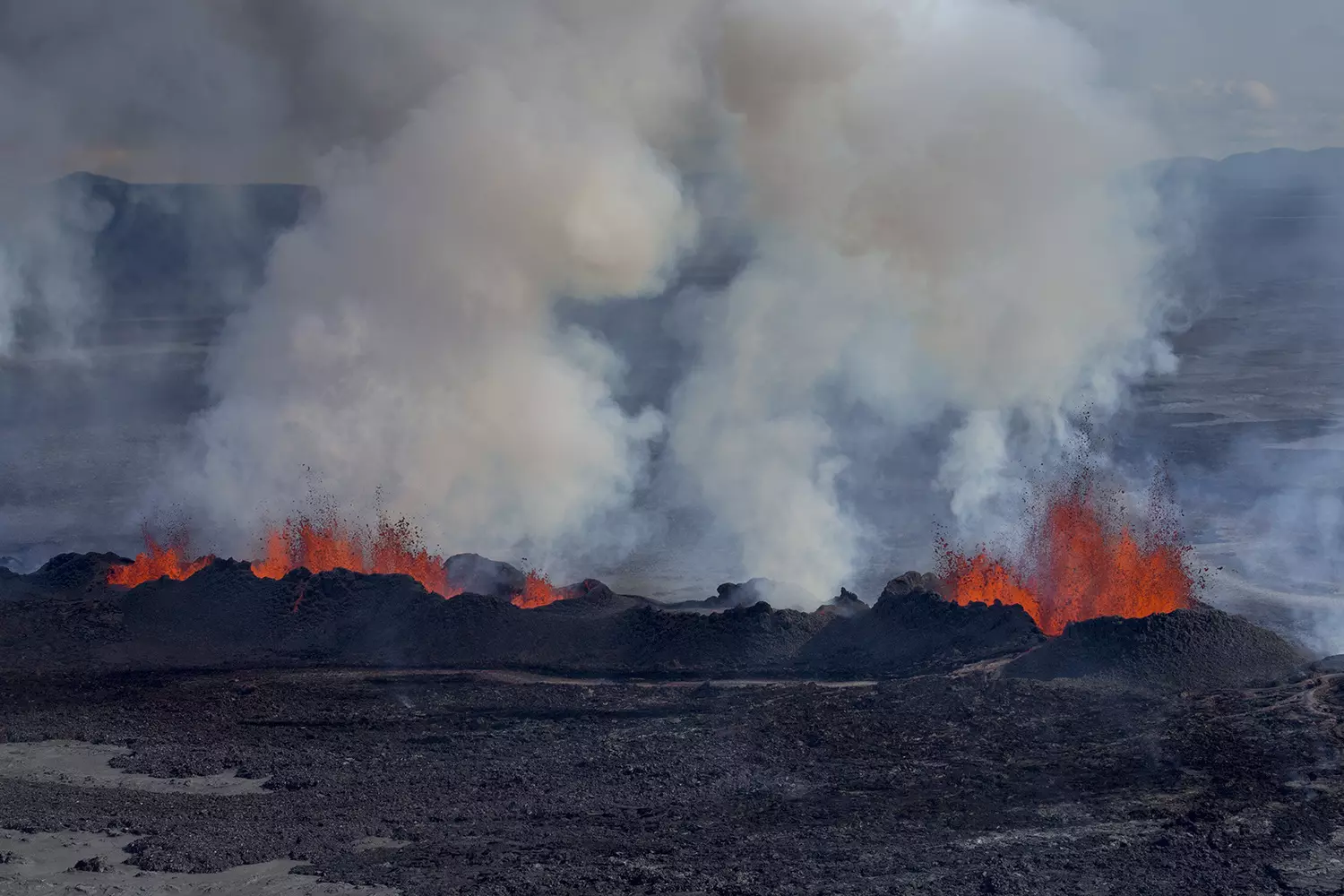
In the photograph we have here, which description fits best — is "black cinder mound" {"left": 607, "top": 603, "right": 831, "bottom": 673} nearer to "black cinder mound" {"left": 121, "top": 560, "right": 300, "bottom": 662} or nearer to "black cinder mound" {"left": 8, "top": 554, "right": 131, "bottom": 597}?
"black cinder mound" {"left": 121, "top": 560, "right": 300, "bottom": 662}

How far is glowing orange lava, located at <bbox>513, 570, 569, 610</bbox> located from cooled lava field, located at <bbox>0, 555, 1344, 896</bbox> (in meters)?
0.70

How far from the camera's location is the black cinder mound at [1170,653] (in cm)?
2095

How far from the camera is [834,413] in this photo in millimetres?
44250

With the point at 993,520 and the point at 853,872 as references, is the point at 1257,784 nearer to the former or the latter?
the point at 853,872

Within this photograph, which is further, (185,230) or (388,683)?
(185,230)

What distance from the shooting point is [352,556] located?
30000 mm

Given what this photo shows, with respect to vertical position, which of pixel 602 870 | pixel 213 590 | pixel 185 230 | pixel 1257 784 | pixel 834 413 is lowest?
pixel 602 870

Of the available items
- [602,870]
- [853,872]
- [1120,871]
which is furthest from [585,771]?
[1120,871]

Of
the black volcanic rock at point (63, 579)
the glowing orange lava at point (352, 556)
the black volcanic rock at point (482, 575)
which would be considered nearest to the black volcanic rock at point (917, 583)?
the black volcanic rock at point (482, 575)

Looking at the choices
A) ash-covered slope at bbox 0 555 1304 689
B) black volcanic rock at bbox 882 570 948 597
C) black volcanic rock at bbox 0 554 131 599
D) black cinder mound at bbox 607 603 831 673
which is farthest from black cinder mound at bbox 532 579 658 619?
black volcanic rock at bbox 0 554 131 599

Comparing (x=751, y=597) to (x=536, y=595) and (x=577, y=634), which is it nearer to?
(x=577, y=634)

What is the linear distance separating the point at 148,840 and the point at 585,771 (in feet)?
18.8

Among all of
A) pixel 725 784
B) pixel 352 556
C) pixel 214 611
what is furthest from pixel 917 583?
pixel 214 611

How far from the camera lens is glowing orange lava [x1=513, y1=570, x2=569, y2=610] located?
27797 mm
